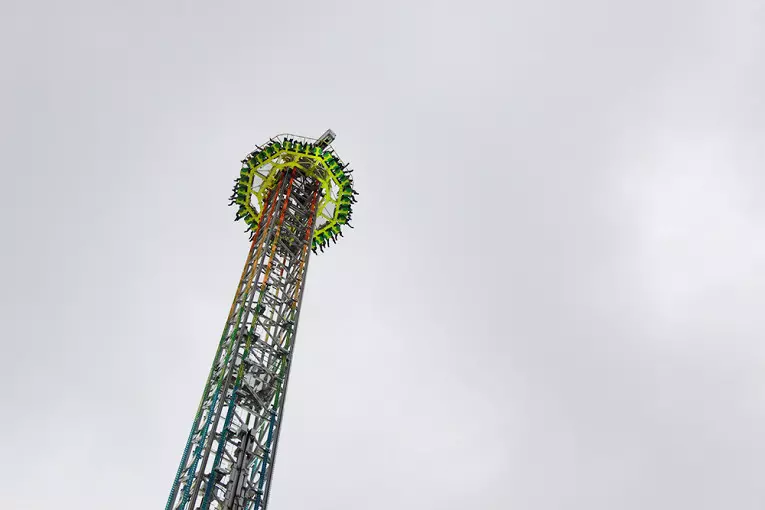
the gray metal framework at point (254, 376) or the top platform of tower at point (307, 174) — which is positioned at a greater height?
the top platform of tower at point (307, 174)

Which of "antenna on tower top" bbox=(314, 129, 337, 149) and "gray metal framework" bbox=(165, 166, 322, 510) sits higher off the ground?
"antenna on tower top" bbox=(314, 129, 337, 149)

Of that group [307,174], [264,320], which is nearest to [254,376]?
[264,320]

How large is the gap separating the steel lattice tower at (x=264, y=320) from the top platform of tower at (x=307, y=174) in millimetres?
72

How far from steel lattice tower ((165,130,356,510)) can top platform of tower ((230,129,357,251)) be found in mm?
72

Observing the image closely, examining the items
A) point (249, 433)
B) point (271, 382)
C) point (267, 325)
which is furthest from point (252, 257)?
point (249, 433)

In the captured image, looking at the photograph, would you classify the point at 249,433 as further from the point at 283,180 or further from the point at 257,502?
the point at 283,180

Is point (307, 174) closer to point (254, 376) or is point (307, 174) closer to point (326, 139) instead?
point (326, 139)

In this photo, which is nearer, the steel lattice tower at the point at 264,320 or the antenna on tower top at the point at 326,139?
the steel lattice tower at the point at 264,320

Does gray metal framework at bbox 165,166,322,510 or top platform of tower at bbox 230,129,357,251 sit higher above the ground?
Answer: top platform of tower at bbox 230,129,357,251

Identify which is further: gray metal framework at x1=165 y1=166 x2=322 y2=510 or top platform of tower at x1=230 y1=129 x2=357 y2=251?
top platform of tower at x1=230 y1=129 x2=357 y2=251

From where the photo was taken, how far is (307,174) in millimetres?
49188

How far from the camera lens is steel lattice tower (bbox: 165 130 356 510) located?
1283 inches

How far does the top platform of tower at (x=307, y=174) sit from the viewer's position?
4878cm

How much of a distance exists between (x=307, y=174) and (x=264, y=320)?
44.5ft
